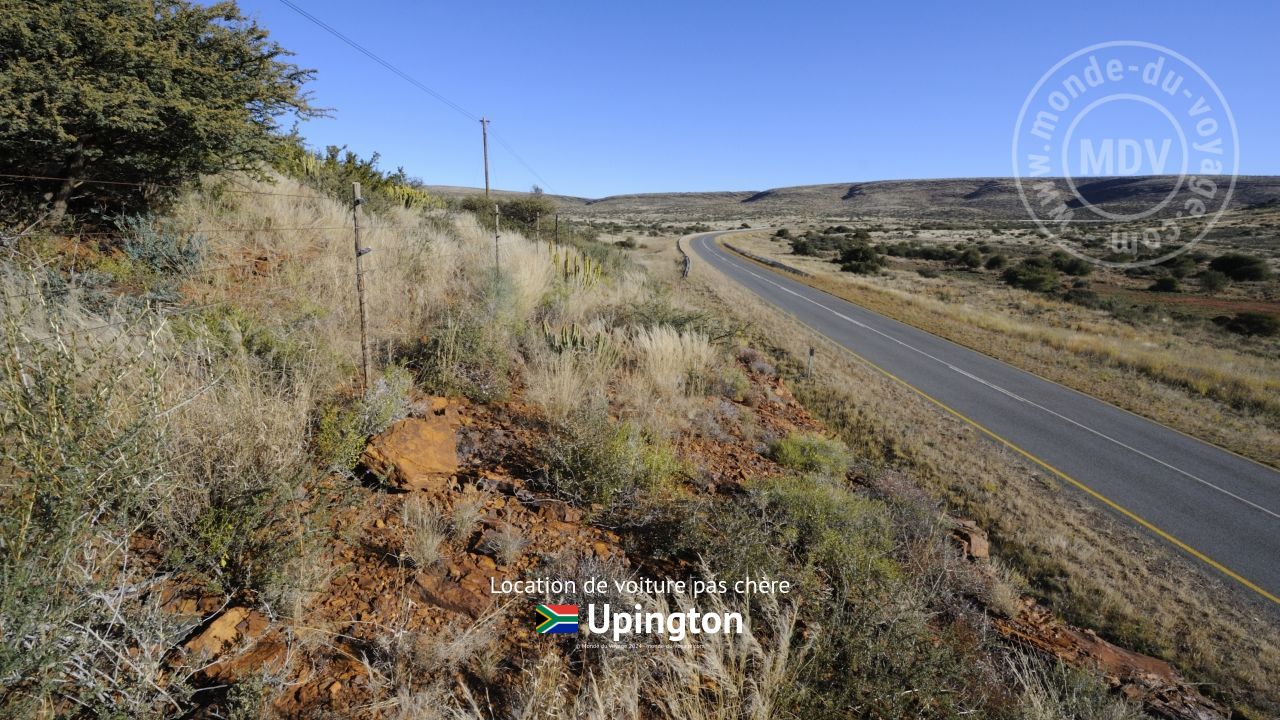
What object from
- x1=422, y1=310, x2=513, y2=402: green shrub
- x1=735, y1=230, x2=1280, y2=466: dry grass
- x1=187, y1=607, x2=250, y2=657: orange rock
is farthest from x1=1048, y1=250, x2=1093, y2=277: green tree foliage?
x1=187, y1=607, x2=250, y2=657: orange rock

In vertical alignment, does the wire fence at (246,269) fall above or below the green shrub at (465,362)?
above

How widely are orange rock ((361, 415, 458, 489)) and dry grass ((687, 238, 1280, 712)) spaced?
6290 millimetres

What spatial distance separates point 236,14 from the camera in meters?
6.27

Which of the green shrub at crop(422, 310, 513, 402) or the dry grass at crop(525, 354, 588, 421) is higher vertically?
the green shrub at crop(422, 310, 513, 402)

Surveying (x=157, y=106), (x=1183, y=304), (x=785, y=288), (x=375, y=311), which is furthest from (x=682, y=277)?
(x=1183, y=304)

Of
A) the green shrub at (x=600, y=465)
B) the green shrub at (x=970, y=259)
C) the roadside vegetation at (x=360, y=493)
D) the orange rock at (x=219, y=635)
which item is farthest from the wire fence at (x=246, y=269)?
the green shrub at (x=970, y=259)

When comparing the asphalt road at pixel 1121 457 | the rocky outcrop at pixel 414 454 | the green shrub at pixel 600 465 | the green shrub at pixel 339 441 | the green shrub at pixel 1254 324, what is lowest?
the asphalt road at pixel 1121 457

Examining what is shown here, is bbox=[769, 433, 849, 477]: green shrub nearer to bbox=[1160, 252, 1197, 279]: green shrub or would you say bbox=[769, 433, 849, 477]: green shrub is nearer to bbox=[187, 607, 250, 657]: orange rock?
bbox=[187, 607, 250, 657]: orange rock

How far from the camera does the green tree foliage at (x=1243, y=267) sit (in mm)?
→ 32000

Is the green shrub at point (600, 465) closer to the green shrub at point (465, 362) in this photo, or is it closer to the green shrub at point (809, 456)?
the green shrub at point (465, 362)

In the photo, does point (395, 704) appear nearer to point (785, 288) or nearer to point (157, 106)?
point (157, 106)

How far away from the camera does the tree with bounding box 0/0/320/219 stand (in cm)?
465

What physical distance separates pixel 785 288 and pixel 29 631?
2806 cm

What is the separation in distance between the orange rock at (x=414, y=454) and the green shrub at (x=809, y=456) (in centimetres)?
379
